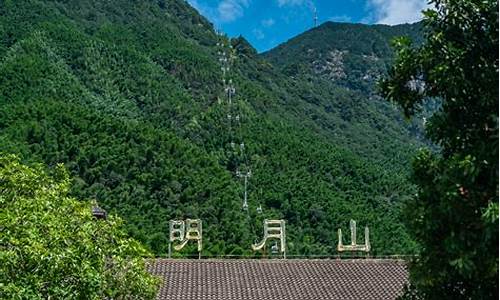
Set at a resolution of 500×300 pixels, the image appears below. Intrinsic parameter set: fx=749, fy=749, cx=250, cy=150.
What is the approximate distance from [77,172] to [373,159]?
33053 mm

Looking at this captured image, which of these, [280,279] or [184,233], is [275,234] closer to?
[184,233]

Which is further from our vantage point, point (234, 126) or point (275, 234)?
point (234, 126)

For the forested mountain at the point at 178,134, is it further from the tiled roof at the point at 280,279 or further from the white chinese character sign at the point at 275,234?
the white chinese character sign at the point at 275,234

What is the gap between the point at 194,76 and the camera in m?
61.8

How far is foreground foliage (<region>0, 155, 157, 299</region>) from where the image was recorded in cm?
899

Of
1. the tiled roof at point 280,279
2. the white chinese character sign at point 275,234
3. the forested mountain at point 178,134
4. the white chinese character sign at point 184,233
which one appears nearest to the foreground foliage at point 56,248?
the tiled roof at point 280,279

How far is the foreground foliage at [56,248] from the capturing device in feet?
29.5

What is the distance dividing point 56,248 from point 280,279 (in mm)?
11722

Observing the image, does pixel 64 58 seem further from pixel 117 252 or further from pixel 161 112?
pixel 117 252

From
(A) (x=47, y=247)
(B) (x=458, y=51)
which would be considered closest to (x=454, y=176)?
(B) (x=458, y=51)

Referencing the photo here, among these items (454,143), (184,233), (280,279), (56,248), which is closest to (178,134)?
(184,233)

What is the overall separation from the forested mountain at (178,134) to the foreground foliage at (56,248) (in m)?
14.5

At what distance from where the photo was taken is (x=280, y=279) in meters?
20.3

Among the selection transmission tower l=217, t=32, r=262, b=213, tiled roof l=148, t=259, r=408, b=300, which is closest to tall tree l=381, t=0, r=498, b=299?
tiled roof l=148, t=259, r=408, b=300
